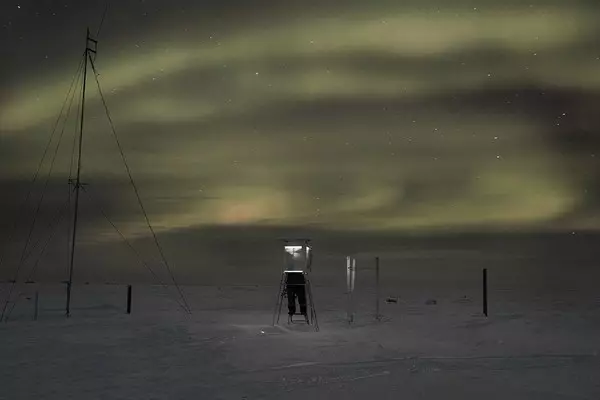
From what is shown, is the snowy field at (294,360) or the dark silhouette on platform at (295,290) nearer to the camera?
the snowy field at (294,360)

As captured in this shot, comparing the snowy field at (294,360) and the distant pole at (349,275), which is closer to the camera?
the snowy field at (294,360)

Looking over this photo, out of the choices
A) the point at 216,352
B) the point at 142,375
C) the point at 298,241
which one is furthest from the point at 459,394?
the point at 298,241

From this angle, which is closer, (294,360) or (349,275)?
(294,360)

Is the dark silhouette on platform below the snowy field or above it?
above

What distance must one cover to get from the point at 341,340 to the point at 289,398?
9007mm

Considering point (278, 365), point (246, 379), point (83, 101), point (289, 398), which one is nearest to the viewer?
point (289, 398)

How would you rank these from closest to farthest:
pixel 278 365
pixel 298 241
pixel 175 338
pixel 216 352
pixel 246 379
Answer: pixel 246 379 < pixel 278 365 < pixel 216 352 < pixel 175 338 < pixel 298 241

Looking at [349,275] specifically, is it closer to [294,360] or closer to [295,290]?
[295,290]

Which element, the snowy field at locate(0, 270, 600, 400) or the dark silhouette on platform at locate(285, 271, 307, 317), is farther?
the dark silhouette on platform at locate(285, 271, 307, 317)

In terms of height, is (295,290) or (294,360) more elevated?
(295,290)

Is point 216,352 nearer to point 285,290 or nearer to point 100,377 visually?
point 100,377

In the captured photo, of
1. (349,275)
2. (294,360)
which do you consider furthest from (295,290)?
(294,360)

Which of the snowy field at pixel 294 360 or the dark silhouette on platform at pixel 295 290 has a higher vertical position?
the dark silhouette on platform at pixel 295 290

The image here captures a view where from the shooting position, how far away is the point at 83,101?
2695 cm
